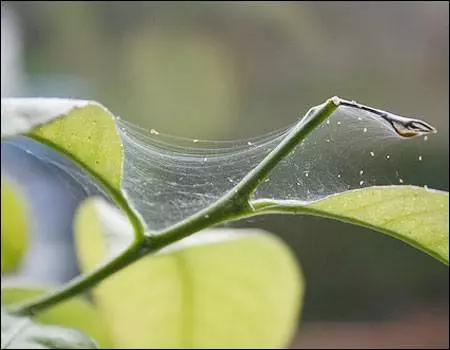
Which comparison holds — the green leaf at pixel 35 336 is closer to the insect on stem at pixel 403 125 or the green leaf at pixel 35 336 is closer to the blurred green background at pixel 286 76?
the insect on stem at pixel 403 125

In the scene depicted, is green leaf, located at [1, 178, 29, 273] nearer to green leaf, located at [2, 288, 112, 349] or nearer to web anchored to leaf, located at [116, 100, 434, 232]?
green leaf, located at [2, 288, 112, 349]

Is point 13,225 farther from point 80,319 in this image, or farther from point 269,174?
point 269,174

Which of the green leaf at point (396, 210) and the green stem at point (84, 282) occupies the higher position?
the green leaf at point (396, 210)

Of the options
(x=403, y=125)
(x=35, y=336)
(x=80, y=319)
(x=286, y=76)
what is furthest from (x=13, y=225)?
(x=286, y=76)

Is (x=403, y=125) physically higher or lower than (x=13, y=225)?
higher

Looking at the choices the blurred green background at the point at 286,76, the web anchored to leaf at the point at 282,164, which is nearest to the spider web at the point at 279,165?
the web anchored to leaf at the point at 282,164

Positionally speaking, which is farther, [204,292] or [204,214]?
[204,292]
